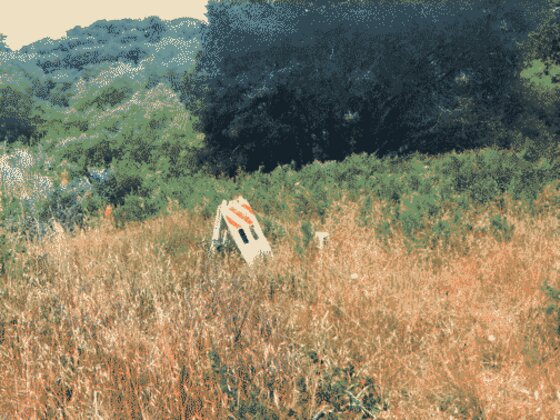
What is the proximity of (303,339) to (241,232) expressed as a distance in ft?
8.02

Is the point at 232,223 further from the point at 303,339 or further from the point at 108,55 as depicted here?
the point at 108,55

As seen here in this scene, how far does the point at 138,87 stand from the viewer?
39.7 meters

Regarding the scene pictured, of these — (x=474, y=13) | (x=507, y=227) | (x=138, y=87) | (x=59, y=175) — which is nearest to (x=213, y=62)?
(x=59, y=175)

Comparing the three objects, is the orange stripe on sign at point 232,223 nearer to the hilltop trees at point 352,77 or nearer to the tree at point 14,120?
the hilltop trees at point 352,77

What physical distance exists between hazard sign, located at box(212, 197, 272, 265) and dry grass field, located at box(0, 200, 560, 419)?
0.45 meters

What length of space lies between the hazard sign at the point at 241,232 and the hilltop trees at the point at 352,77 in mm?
8529

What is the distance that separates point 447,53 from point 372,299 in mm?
12700

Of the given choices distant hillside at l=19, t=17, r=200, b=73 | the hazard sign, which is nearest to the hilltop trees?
the hazard sign

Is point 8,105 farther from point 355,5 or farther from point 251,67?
point 355,5

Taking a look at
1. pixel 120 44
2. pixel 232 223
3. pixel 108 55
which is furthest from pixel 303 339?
pixel 120 44

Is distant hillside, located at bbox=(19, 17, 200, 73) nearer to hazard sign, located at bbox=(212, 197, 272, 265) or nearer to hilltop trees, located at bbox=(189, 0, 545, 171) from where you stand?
hilltop trees, located at bbox=(189, 0, 545, 171)

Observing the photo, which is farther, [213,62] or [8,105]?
[8,105]

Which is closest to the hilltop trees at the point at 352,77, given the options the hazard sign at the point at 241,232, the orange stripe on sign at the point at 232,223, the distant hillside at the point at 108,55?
the hazard sign at the point at 241,232

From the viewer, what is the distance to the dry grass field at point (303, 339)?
2648 millimetres
